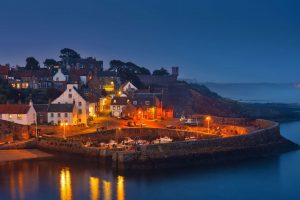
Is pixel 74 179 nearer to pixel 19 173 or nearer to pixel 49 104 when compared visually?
pixel 19 173

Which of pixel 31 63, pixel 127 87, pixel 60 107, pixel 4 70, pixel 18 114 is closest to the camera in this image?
pixel 18 114

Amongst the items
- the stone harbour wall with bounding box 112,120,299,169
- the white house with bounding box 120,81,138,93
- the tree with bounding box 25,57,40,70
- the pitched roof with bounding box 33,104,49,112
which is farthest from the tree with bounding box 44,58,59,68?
the stone harbour wall with bounding box 112,120,299,169

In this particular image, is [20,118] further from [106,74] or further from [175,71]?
[175,71]

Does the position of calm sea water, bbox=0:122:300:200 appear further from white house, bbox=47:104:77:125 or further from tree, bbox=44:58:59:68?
tree, bbox=44:58:59:68

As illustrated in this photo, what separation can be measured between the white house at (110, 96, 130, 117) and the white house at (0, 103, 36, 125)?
11.6 metres

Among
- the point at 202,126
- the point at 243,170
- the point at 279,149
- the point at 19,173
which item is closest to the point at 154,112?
the point at 202,126

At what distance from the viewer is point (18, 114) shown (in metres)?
45.3

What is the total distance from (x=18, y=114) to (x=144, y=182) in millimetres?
17486

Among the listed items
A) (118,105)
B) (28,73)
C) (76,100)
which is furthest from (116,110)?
(28,73)

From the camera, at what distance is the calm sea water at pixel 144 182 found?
3038 cm

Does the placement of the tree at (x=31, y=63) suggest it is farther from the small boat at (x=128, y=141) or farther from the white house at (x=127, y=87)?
the small boat at (x=128, y=141)

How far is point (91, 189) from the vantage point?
102 feet

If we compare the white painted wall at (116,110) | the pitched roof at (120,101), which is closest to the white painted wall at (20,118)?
the white painted wall at (116,110)

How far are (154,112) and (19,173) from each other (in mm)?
24432
